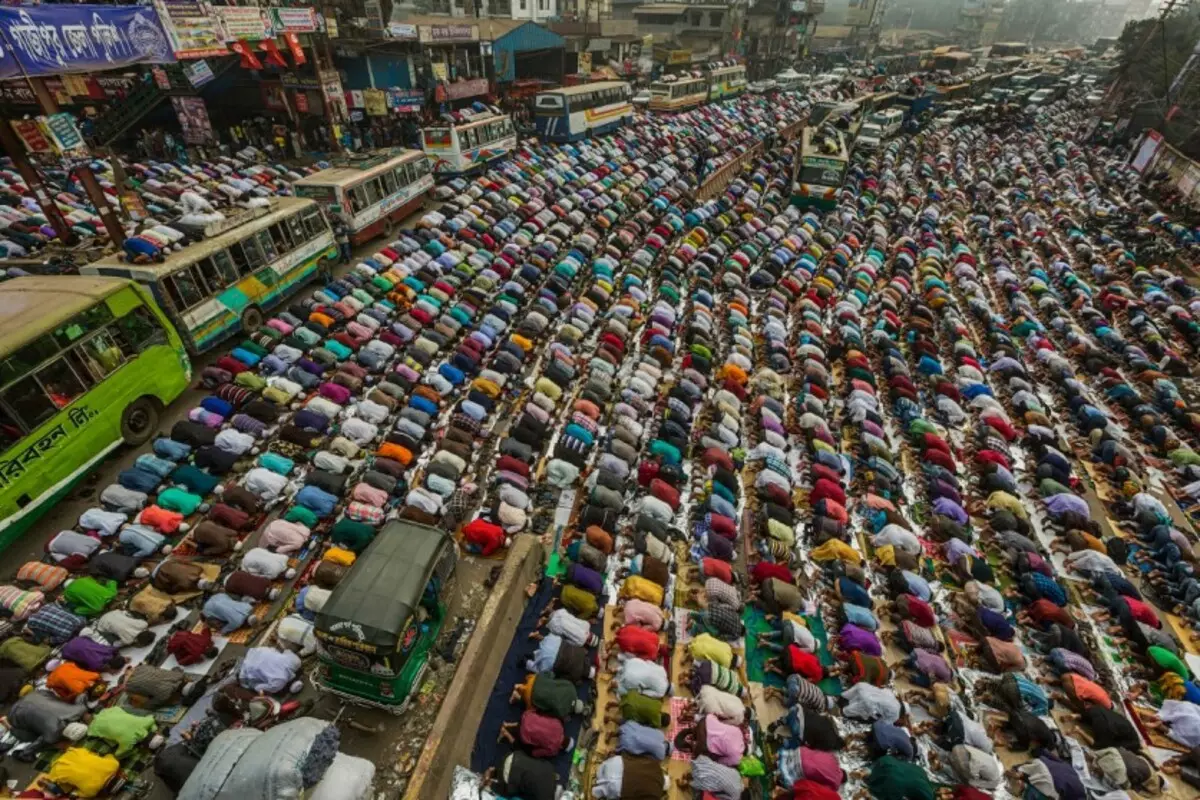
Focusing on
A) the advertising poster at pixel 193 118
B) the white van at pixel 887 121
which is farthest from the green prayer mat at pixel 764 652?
the white van at pixel 887 121

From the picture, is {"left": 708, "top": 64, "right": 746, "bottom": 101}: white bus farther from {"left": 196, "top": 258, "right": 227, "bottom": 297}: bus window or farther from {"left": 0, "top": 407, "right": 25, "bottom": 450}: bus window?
{"left": 0, "top": 407, "right": 25, "bottom": 450}: bus window

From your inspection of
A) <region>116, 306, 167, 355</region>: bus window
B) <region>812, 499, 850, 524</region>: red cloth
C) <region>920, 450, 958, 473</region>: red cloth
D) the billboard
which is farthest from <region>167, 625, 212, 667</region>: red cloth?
the billboard

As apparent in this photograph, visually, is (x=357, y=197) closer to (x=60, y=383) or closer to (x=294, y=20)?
(x=294, y=20)

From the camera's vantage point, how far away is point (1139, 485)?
13203 millimetres

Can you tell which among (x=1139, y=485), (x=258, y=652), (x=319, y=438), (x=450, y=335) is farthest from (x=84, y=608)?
(x=1139, y=485)

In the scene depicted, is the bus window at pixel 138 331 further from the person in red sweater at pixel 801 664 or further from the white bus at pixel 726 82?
the white bus at pixel 726 82

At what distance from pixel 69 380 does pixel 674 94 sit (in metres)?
44.5

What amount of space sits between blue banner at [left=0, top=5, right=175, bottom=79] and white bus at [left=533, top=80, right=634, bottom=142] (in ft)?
62.3

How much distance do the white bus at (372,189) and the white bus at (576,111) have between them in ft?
39.6

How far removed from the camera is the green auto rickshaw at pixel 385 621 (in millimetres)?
6805

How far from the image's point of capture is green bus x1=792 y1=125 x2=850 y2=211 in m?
28.7

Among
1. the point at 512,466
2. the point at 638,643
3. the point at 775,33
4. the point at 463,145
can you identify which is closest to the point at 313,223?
the point at 463,145

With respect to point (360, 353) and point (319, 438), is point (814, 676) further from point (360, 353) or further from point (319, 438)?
point (360, 353)

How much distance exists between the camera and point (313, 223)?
17.8 meters
